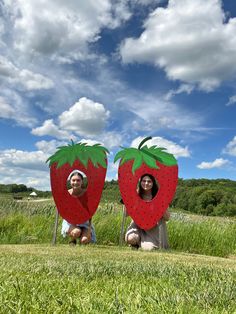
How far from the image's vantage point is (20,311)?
262cm

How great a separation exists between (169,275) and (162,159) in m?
4.40

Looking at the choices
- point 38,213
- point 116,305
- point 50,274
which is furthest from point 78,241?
point 116,305

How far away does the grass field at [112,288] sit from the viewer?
280 cm

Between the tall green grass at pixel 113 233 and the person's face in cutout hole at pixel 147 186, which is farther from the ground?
the person's face in cutout hole at pixel 147 186

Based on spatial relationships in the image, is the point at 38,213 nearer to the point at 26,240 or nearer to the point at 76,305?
the point at 26,240

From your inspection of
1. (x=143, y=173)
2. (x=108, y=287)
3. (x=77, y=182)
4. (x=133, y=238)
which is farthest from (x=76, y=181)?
(x=108, y=287)

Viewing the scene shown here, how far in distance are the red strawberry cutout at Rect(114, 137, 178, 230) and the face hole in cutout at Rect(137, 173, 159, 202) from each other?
0.30ft

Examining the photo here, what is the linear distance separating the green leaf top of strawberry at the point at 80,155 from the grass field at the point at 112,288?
3462 mm

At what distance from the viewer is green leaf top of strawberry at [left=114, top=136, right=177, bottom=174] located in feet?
28.2

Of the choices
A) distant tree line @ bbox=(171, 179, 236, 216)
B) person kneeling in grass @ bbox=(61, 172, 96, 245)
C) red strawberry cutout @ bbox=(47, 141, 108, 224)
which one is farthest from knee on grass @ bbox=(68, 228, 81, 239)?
distant tree line @ bbox=(171, 179, 236, 216)

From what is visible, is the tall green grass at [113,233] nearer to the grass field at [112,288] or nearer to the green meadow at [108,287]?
the green meadow at [108,287]

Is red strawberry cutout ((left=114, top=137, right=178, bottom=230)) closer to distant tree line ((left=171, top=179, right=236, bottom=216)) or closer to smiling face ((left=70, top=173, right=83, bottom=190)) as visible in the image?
smiling face ((left=70, top=173, right=83, bottom=190))

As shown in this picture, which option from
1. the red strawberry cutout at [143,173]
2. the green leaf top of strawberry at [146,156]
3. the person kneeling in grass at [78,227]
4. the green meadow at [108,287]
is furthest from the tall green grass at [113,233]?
the green meadow at [108,287]

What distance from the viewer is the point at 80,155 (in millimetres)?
8547
